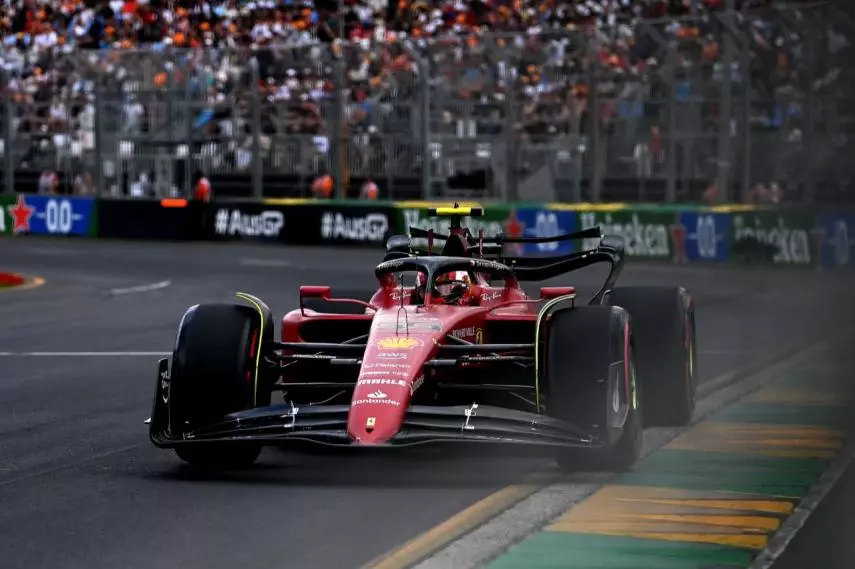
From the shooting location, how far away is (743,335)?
16.0 m


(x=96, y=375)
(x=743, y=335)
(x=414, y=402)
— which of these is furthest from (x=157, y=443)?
(x=743, y=335)

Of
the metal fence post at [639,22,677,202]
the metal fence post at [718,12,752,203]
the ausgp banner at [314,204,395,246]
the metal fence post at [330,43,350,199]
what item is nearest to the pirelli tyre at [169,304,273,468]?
the metal fence post at [718,12,752,203]

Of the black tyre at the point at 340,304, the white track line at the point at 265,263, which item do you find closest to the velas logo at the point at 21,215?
the white track line at the point at 265,263

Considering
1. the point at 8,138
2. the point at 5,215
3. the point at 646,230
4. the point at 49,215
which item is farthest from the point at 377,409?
the point at 5,215

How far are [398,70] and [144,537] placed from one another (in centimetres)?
2123

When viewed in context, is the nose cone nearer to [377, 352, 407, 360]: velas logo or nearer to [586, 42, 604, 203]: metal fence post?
[377, 352, 407, 360]: velas logo

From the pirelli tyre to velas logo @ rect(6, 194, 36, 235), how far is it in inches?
1040

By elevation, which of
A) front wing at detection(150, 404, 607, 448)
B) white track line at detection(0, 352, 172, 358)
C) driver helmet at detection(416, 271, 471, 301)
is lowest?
white track line at detection(0, 352, 172, 358)

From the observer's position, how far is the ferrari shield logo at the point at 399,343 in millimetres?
8266

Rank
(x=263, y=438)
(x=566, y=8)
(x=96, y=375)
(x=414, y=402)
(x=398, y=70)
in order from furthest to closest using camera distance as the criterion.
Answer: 1. (x=566, y=8)
2. (x=398, y=70)
3. (x=96, y=375)
4. (x=414, y=402)
5. (x=263, y=438)

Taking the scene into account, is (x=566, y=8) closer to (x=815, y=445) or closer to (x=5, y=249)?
(x=5, y=249)

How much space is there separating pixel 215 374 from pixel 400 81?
19.8 m

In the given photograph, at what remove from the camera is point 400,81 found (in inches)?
1094

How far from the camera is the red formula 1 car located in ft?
26.0
